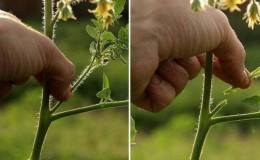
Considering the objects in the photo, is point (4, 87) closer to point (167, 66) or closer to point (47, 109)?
point (47, 109)

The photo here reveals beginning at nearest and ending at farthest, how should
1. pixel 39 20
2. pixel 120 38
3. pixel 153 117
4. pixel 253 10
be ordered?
pixel 253 10, pixel 120 38, pixel 153 117, pixel 39 20

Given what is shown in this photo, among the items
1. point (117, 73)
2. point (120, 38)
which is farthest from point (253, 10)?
point (117, 73)

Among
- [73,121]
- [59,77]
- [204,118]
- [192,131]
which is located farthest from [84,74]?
[73,121]

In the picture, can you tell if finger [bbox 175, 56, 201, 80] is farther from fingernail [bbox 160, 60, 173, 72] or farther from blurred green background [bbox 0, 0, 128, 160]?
blurred green background [bbox 0, 0, 128, 160]

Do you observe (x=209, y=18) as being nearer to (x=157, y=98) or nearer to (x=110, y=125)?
(x=157, y=98)

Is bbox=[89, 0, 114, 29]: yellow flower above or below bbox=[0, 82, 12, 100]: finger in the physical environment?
above

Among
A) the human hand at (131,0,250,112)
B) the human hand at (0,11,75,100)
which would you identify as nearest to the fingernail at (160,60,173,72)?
the human hand at (131,0,250,112)
